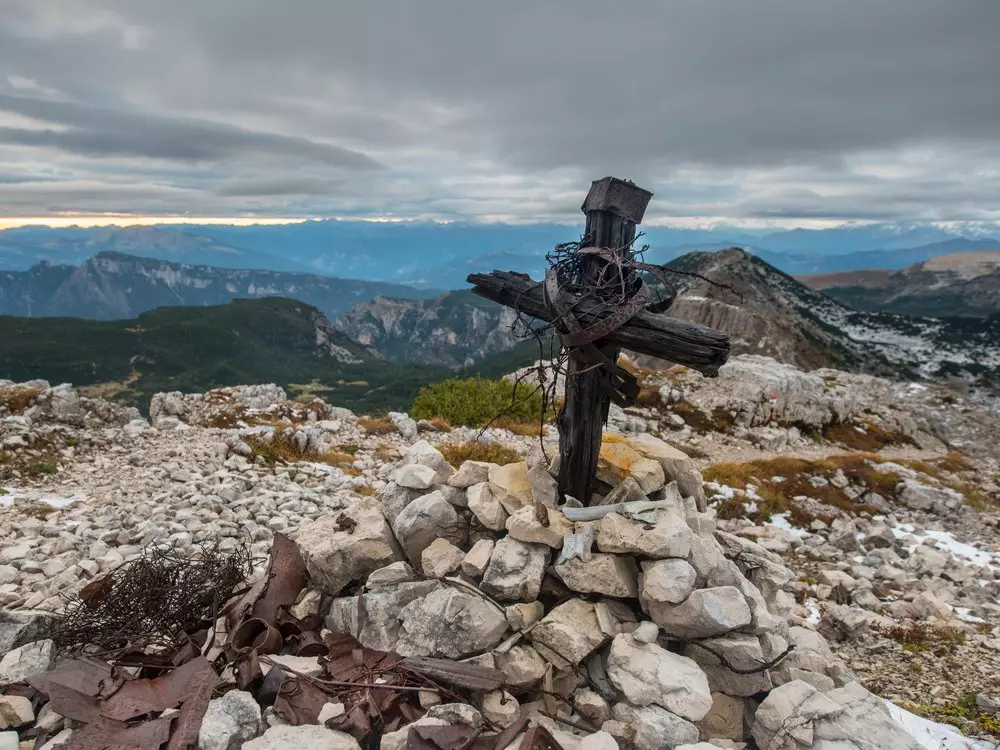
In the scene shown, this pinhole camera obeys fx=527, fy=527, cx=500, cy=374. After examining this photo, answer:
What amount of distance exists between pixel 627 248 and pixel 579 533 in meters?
3.18

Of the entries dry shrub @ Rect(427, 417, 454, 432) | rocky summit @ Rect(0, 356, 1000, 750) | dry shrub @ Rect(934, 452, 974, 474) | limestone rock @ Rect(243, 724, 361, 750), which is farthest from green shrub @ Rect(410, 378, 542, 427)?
dry shrub @ Rect(934, 452, 974, 474)

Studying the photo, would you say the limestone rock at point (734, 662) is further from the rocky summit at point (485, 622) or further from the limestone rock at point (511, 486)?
the limestone rock at point (511, 486)

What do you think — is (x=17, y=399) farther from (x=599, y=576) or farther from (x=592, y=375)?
(x=599, y=576)

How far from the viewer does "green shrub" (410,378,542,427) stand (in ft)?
70.8

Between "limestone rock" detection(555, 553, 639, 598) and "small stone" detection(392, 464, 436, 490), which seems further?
"small stone" detection(392, 464, 436, 490)

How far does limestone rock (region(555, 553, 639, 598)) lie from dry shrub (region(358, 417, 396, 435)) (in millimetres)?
13939

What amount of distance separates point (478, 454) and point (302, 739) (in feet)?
36.5

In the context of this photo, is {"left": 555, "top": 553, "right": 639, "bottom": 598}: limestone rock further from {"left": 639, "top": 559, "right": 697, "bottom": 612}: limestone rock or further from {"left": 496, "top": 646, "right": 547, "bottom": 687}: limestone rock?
{"left": 496, "top": 646, "right": 547, "bottom": 687}: limestone rock

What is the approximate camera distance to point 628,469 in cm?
657

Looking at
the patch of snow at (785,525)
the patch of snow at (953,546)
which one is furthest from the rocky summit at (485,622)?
the patch of snow at (785,525)

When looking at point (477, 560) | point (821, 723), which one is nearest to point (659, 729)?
point (821, 723)

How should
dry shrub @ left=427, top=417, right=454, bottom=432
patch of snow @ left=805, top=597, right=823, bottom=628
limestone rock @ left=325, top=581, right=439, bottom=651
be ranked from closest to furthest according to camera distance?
limestone rock @ left=325, top=581, right=439, bottom=651, patch of snow @ left=805, top=597, right=823, bottom=628, dry shrub @ left=427, top=417, right=454, bottom=432

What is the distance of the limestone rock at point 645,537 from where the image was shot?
5.38 meters

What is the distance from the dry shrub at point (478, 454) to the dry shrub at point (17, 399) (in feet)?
39.3
